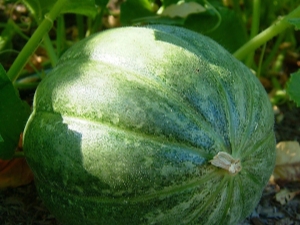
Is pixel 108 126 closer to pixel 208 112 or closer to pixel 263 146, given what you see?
pixel 208 112

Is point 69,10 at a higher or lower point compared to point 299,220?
higher

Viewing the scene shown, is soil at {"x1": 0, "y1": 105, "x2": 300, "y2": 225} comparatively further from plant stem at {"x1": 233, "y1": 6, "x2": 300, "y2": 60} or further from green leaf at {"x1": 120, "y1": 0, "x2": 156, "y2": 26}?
green leaf at {"x1": 120, "y1": 0, "x2": 156, "y2": 26}

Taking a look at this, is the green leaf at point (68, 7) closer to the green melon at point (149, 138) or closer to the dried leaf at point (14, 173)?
the green melon at point (149, 138)

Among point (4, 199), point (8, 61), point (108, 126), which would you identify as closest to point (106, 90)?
point (108, 126)

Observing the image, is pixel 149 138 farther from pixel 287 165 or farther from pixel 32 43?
pixel 287 165

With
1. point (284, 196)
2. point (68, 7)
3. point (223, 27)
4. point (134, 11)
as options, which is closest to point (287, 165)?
point (284, 196)

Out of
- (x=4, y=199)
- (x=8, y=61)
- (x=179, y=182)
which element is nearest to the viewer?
(x=179, y=182)
